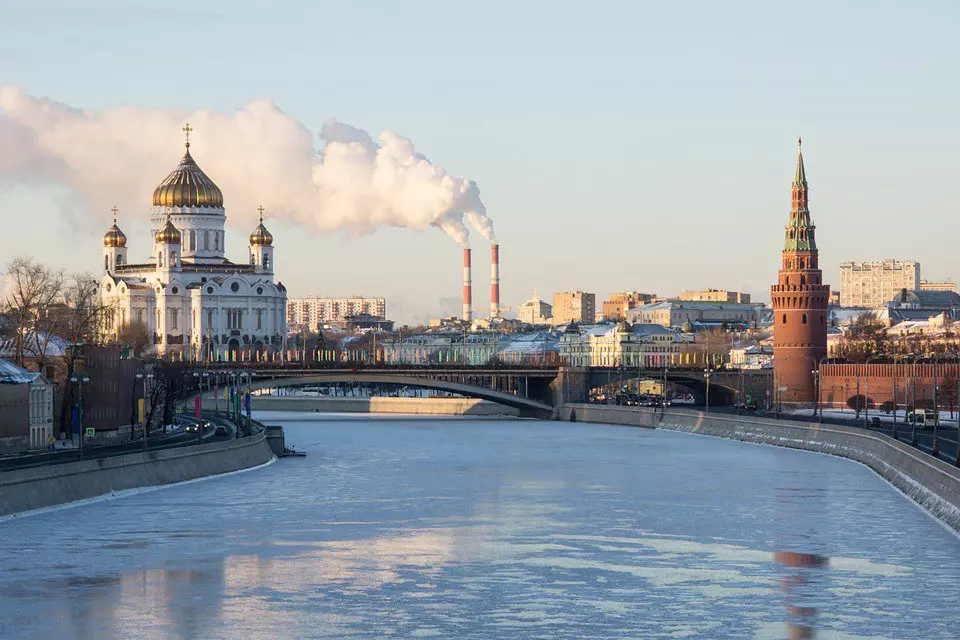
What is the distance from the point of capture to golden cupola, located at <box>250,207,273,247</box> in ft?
489

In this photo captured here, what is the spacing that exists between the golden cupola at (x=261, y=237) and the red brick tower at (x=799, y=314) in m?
51.5

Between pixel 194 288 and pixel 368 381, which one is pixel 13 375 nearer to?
pixel 368 381

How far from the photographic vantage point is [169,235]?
463 ft

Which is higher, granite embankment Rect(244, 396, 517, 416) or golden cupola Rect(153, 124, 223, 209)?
golden cupola Rect(153, 124, 223, 209)

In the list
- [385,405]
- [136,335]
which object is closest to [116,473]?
[136,335]

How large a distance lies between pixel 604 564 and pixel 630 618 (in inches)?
251

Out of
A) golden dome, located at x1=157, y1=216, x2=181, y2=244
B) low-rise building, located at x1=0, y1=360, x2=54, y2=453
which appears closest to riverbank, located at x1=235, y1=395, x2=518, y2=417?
golden dome, located at x1=157, y1=216, x2=181, y2=244

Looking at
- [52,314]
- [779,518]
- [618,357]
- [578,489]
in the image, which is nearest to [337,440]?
[52,314]

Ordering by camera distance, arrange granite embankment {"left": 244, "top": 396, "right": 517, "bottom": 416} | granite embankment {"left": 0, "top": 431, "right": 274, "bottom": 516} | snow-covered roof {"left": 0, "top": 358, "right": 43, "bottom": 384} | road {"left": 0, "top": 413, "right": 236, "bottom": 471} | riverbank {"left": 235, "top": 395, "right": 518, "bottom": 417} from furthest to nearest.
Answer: granite embankment {"left": 244, "top": 396, "right": 517, "bottom": 416} → riverbank {"left": 235, "top": 395, "right": 518, "bottom": 417} → snow-covered roof {"left": 0, "top": 358, "right": 43, "bottom": 384} → road {"left": 0, "top": 413, "right": 236, "bottom": 471} → granite embankment {"left": 0, "top": 431, "right": 274, "bottom": 516}

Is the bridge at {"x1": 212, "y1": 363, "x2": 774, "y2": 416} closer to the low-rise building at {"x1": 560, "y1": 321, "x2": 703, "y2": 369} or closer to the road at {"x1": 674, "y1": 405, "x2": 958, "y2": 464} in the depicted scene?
the road at {"x1": 674, "y1": 405, "x2": 958, "y2": 464}

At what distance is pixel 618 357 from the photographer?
16500cm

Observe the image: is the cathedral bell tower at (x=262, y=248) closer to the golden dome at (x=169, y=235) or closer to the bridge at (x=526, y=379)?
the golden dome at (x=169, y=235)

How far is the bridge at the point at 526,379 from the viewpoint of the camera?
343ft

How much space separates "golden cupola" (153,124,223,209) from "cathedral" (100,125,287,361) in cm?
8
